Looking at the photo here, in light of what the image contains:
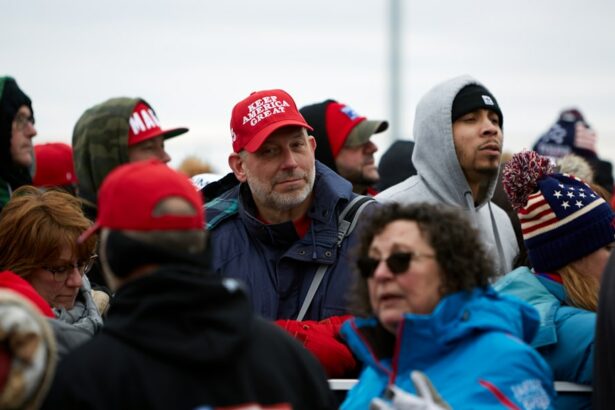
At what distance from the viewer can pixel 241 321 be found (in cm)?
302

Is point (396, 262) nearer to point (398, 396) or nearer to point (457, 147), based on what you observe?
point (398, 396)

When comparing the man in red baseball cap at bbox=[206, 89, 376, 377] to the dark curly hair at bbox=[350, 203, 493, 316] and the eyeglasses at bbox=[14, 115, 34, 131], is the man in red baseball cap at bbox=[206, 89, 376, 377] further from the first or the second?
the eyeglasses at bbox=[14, 115, 34, 131]

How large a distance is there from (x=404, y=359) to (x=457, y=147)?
244cm

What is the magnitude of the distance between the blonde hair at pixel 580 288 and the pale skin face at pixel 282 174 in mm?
1370

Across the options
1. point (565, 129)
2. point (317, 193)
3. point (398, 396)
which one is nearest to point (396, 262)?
point (398, 396)

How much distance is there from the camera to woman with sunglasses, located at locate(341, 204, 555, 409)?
3664mm

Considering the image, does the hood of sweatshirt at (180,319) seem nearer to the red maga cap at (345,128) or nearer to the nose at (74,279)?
the nose at (74,279)

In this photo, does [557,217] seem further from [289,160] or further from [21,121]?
[21,121]

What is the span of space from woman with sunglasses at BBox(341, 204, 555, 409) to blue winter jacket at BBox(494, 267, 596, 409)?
1.25 feet

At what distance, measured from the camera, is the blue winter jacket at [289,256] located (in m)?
5.13

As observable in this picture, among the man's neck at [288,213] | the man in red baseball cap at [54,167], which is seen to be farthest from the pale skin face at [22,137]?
the man in red baseball cap at [54,167]

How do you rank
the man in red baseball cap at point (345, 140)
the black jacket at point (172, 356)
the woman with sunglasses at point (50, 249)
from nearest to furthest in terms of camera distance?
the black jacket at point (172, 356)
the woman with sunglasses at point (50, 249)
the man in red baseball cap at point (345, 140)

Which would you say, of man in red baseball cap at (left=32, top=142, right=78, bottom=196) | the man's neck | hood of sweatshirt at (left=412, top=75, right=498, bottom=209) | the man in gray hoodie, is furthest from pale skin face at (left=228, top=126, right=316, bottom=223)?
man in red baseball cap at (left=32, top=142, right=78, bottom=196)

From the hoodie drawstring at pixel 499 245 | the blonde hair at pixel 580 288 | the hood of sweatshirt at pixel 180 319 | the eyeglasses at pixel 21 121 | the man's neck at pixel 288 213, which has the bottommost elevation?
the hoodie drawstring at pixel 499 245
